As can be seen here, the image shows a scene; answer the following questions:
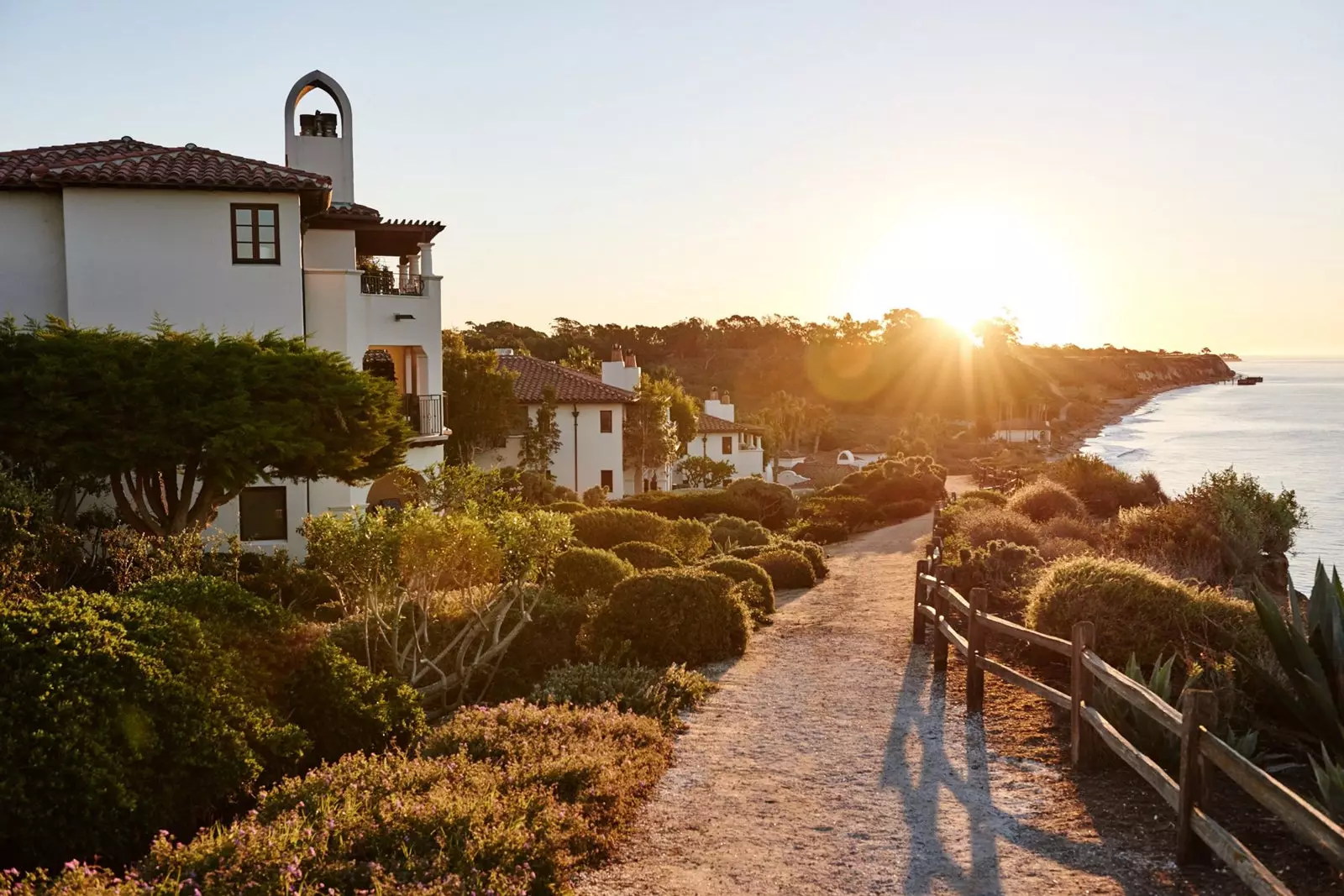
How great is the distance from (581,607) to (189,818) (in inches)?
332

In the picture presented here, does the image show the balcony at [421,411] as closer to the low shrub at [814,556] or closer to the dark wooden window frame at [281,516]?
the dark wooden window frame at [281,516]

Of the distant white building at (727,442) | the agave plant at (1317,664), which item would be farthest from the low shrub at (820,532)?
the distant white building at (727,442)

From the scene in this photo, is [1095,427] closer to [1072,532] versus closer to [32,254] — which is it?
[1072,532]

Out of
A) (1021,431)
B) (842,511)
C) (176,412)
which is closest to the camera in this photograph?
(176,412)

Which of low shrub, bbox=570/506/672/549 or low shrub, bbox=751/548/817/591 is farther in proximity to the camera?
low shrub, bbox=570/506/672/549

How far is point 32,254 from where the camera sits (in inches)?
991

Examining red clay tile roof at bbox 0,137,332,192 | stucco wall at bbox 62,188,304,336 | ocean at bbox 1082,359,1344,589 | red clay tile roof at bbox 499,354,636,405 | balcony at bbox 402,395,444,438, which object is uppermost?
red clay tile roof at bbox 0,137,332,192

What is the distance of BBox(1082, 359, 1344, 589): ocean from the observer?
49.3 m

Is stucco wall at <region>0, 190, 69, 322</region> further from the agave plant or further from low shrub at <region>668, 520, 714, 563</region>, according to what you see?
the agave plant

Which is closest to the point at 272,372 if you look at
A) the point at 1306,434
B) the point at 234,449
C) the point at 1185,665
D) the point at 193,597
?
the point at 234,449

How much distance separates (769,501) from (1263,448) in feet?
217

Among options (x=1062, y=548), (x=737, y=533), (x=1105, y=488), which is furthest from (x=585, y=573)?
(x=1105, y=488)

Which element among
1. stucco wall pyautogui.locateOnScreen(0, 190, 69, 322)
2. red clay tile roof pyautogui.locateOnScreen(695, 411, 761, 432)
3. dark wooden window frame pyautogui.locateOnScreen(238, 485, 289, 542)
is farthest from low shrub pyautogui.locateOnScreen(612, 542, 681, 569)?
red clay tile roof pyautogui.locateOnScreen(695, 411, 761, 432)

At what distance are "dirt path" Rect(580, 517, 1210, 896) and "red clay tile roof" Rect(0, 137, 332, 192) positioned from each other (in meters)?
17.4
